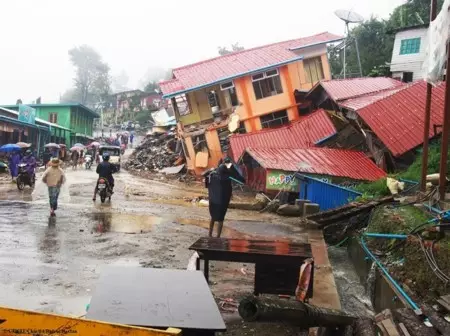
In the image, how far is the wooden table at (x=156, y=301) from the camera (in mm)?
2773

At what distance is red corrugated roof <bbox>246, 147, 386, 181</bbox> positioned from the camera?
1753 centimetres

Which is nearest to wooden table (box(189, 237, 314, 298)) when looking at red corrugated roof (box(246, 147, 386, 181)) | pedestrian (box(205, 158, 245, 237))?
pedestrian (box(205, 158, 245, 237))

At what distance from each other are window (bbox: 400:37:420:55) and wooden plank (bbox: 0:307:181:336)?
101 feet

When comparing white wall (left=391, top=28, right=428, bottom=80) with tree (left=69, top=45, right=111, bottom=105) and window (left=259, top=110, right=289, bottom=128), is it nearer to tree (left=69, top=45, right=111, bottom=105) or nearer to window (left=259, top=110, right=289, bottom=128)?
window (left=259, top=110, right=289, bottom=128)

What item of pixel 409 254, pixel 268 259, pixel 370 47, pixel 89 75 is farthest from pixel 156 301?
pixel 89 75

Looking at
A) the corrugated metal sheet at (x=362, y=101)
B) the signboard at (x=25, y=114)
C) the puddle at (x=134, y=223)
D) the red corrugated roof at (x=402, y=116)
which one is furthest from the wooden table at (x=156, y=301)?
the signboard at (x=25, y=114)

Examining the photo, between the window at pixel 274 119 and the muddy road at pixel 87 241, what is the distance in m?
13.1

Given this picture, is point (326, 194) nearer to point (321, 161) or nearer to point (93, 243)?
point (321, 161)

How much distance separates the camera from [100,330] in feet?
8.28

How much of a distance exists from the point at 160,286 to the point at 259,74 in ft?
84.7

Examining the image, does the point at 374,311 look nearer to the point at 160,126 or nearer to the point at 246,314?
the point at 246,314

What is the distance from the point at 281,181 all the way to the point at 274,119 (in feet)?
38.2

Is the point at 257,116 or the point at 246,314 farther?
the point at 257,116

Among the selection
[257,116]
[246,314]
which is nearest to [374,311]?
[246,314]
